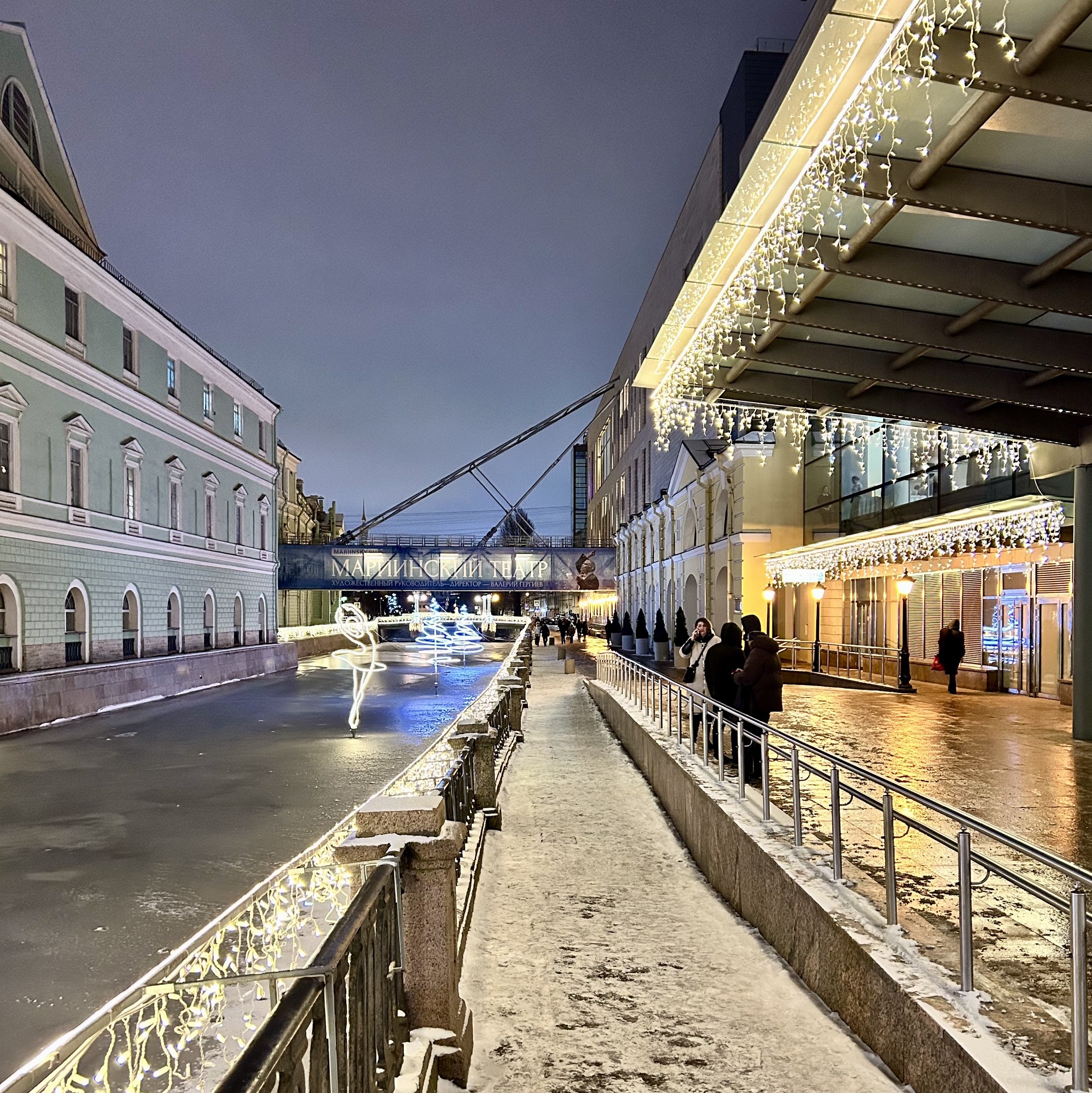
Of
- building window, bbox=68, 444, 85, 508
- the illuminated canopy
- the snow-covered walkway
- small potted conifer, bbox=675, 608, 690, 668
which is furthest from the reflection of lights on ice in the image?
small potted conifer, bbox=675, 608, 690, 668

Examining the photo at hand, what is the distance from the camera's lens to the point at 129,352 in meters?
29.6

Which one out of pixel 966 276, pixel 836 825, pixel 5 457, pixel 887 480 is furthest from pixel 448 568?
pixel 836 825

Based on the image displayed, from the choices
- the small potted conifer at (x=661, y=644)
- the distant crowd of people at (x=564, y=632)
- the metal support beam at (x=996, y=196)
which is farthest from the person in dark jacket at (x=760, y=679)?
the distant crowd of people at (x=564, y=632)

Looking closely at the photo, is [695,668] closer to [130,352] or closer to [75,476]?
[75,476]

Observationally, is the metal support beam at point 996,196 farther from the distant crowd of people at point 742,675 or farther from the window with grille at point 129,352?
the window with grille at point 129,352

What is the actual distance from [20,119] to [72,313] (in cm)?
696

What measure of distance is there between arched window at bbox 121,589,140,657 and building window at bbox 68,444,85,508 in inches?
165

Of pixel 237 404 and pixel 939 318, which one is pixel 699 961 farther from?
pixel 237 404

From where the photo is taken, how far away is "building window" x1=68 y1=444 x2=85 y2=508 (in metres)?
25.7

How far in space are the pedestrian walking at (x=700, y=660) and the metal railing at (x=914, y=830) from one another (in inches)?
3.0

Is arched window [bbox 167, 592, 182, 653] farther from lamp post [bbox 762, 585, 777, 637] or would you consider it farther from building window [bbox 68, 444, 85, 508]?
lamp post [bbox 762, 585, 777, 637]

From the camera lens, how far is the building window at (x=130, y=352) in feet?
95.9

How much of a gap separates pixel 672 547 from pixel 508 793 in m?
30.8

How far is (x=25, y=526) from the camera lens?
76.3 ft
